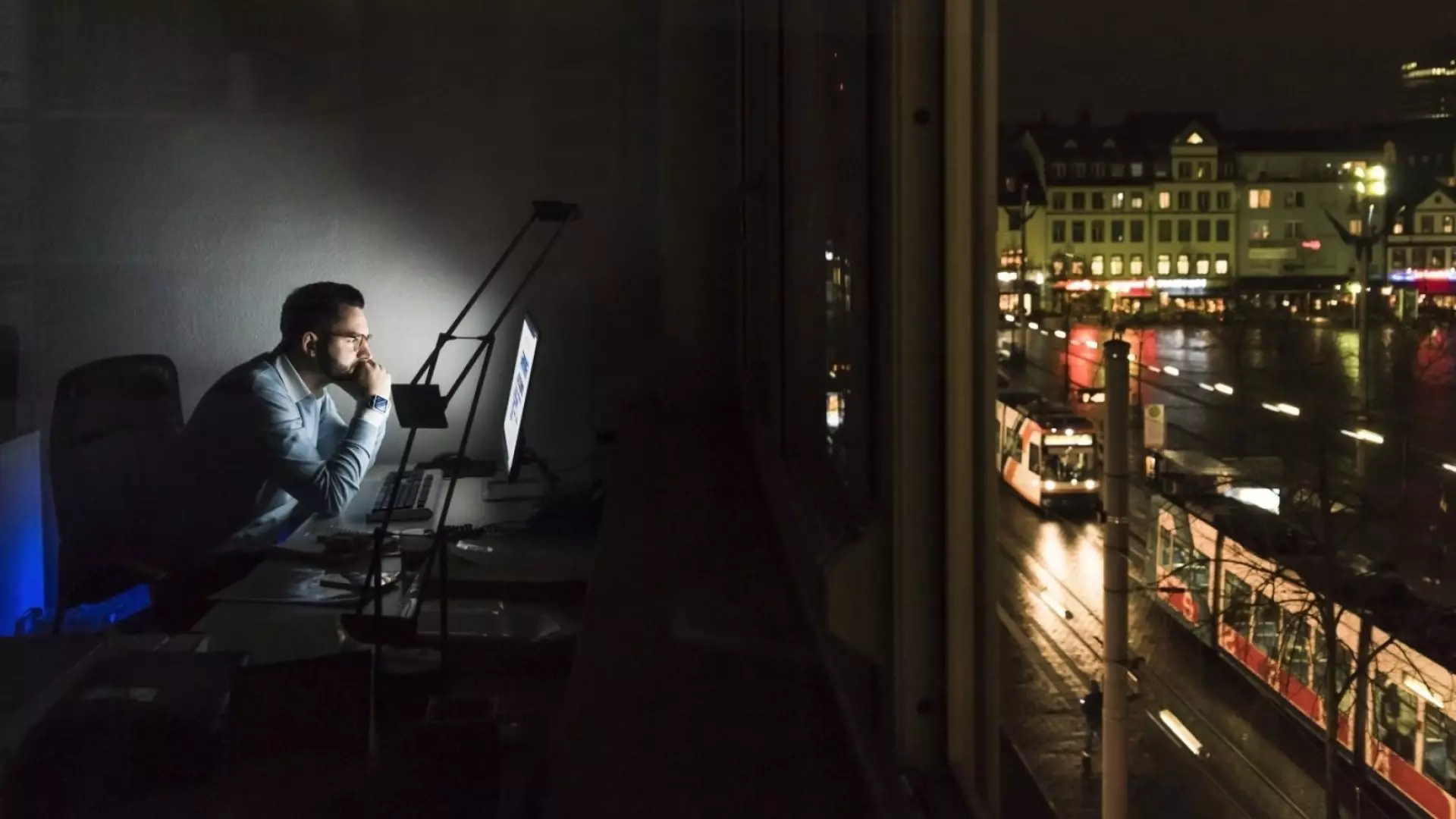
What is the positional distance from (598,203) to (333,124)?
2.19 feet

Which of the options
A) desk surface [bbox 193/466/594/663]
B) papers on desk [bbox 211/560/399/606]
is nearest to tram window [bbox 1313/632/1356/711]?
desk surface [bbox 193/466/594/663]

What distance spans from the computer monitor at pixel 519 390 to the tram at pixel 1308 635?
1.78m

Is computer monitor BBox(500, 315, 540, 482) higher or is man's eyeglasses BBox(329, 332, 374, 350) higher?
man's eyeglasses BBox(329, 332, 374, 350)

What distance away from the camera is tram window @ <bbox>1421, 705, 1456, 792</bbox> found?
0.45 meters

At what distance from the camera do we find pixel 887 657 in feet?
2.87

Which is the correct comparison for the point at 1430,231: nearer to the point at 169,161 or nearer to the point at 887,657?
the point at 887,657

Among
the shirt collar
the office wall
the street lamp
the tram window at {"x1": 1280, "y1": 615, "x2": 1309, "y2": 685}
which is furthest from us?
the office wall

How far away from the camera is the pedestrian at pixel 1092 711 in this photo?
70 cm

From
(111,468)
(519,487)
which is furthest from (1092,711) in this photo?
(111,468)

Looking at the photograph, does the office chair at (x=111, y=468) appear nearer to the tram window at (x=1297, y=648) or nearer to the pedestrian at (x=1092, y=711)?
the pedestrian at (x=1092, y=711)

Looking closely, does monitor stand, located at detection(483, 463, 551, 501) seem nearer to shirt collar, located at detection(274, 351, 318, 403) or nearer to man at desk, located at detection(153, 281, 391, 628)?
man at desk, located at detection(153, 281, 391, 628)

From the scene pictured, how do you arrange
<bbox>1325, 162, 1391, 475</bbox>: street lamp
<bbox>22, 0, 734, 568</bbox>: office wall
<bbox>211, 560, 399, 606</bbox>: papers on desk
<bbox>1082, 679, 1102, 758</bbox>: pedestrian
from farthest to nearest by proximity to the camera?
<bbox>22, 0, 734, 568</bbox>: office wall → <bbox>211, 560, 399, 606</bbox>: papers on desk → <bbox>1082, 679, 1102, 758</bbox>: pedestrian → <bbox>1325, 162, 1391, 475</bbox>: street lamp

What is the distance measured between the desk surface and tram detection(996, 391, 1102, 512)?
1091 mm

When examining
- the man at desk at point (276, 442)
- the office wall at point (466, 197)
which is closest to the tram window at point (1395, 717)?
the man at desk at point (276, 442)
